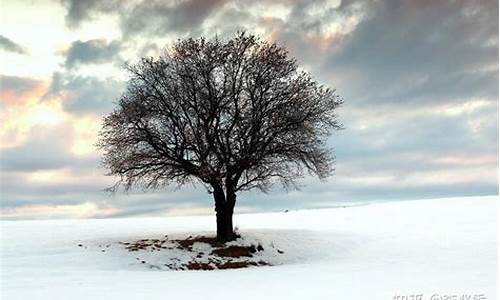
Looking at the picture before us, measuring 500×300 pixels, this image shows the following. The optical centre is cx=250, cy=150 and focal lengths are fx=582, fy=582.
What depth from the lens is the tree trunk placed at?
31344mm

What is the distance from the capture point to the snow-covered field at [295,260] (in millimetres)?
18844

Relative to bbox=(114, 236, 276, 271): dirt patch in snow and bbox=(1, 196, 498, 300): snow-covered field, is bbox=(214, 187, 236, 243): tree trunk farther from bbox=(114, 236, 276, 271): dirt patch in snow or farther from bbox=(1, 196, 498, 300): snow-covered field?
bbox=(1, 196, 498, 300): snow-covered field

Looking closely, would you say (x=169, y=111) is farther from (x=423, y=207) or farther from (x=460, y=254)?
(x=423, y=207)

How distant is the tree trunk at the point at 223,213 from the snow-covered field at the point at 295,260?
5.61 ft

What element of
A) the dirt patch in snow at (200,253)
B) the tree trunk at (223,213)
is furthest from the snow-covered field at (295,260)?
the tree trunk at (223,213)

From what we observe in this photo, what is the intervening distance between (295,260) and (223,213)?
4.65m

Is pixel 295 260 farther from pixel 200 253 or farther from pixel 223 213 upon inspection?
pixel 200 253

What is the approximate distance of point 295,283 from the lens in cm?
2075

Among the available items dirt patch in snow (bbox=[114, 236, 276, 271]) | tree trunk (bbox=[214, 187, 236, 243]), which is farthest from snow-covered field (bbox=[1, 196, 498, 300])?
tree trunk (bbox=[214, 187, 236, 243])

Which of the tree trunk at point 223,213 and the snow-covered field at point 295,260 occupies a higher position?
the tree trunk at point 223,213

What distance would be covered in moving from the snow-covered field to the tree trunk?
5.61ft

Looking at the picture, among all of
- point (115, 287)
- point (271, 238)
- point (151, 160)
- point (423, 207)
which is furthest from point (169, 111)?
point (423, 207)

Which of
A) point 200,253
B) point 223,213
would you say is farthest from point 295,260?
point 200,253

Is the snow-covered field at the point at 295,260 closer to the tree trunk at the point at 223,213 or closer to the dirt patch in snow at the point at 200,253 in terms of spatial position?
the dirt patch in snow at the point at 200,253
